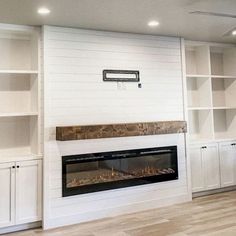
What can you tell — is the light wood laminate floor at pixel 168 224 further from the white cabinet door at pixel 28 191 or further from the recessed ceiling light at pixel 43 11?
the recessed ceiling light at pixel 43 11

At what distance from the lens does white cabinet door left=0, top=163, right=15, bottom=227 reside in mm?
3566

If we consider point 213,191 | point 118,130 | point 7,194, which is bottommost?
point 213,191

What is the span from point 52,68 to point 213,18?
7.55 feet

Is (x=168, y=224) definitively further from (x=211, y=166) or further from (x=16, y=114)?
(x=16, y=114)

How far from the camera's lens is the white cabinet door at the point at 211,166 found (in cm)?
503

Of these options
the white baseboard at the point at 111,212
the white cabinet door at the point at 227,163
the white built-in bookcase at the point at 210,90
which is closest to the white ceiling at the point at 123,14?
the white built-in bookcase at the point at 210,90

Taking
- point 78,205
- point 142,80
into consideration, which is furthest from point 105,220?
point 142,80

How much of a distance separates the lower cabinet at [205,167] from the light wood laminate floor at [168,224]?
533 millimetres

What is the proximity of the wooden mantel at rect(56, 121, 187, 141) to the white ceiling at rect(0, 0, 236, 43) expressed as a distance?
142 cm

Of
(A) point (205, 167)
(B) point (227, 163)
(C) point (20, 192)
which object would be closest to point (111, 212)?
(C) point (20, 192)

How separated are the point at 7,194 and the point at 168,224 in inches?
83.2

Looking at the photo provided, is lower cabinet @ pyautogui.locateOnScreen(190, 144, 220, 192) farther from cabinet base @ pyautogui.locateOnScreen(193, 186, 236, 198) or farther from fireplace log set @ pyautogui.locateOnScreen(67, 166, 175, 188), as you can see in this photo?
fireplace log set @ pyautogui.locateOnScreen(67, 166, 175, 188)

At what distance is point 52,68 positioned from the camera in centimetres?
390

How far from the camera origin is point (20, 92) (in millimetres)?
4125
